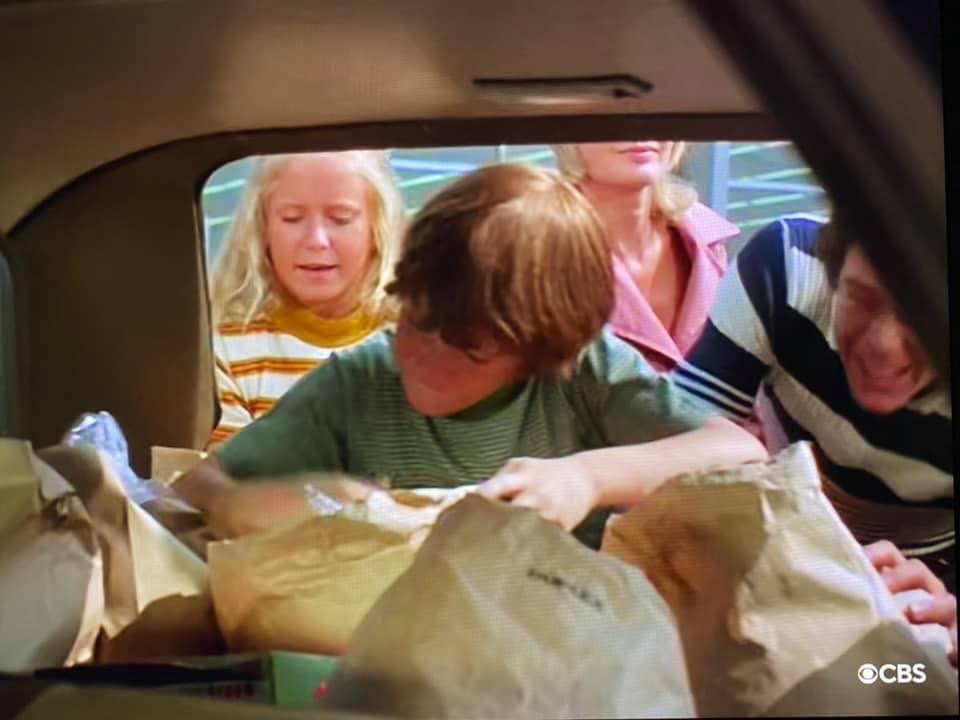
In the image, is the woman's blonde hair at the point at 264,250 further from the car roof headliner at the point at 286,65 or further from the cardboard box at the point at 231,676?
the cardboard box at the point at 231,676

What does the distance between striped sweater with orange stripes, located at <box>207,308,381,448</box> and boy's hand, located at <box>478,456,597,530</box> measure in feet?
0.53

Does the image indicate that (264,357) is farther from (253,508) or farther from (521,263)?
(521,263)

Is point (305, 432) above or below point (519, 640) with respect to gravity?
above

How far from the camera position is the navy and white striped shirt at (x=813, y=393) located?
0.91m

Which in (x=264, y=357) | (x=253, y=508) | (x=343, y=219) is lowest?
(x=253, y=508)

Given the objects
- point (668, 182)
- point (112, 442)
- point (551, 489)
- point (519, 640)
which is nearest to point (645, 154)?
point (668, 182)

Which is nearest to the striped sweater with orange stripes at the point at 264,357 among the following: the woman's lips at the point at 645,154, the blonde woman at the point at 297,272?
the blonde woman at the point at 297,272

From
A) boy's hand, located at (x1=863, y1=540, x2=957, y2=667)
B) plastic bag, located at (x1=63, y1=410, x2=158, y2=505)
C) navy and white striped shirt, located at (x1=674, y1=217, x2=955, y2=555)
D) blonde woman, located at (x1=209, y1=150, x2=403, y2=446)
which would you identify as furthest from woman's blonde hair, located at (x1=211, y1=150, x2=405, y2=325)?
boy's hand, located at (x1=863, y1=540, x2=957, y2=667)

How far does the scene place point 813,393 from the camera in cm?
92

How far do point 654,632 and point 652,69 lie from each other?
395mm

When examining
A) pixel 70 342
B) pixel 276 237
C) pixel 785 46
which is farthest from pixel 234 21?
pixel 785 46

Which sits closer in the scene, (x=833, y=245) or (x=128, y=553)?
(x=833, y=245)

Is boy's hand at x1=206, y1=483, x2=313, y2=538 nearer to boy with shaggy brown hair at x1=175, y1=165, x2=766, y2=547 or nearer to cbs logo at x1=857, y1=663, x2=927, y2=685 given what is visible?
boy with shaggy brown hair at x1=175, y1=165, x2=766, y2=547

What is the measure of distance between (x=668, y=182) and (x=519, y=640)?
13.3 inches
